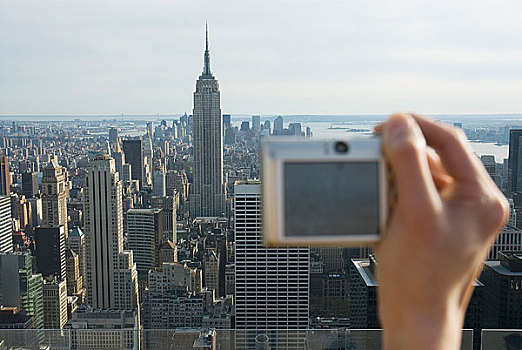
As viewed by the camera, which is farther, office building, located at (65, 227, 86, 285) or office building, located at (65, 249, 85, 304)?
office building, located at (65, 227, 86, 285)

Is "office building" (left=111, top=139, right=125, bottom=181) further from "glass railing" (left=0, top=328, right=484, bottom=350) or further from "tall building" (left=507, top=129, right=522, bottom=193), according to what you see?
"glass railing" (left=0, top=328, right=484, bottom=350)

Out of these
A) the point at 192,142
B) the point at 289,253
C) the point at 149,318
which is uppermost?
the point at 192,142

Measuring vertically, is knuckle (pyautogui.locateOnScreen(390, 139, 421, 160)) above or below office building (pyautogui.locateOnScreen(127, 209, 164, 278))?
above

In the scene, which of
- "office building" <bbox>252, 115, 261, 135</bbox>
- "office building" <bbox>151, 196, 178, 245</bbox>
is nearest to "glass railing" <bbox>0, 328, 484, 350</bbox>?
"office building" <bbox>151, 196, 178, 245</bbox>

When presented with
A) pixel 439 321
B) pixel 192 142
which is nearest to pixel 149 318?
pixel 439 321

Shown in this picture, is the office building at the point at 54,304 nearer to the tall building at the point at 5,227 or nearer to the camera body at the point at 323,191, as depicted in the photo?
the tall building at the point at 5,227

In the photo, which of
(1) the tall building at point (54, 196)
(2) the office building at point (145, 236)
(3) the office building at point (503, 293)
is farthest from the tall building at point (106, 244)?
(3) the office building at point (503, 293)

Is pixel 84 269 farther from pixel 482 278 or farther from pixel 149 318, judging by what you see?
pixel 482 278

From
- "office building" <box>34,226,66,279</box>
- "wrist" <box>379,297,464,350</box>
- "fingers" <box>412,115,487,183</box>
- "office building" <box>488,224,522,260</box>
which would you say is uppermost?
"fingers" <box>412,115,487,183</box>

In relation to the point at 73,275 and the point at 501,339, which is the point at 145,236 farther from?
the point at 501,339
